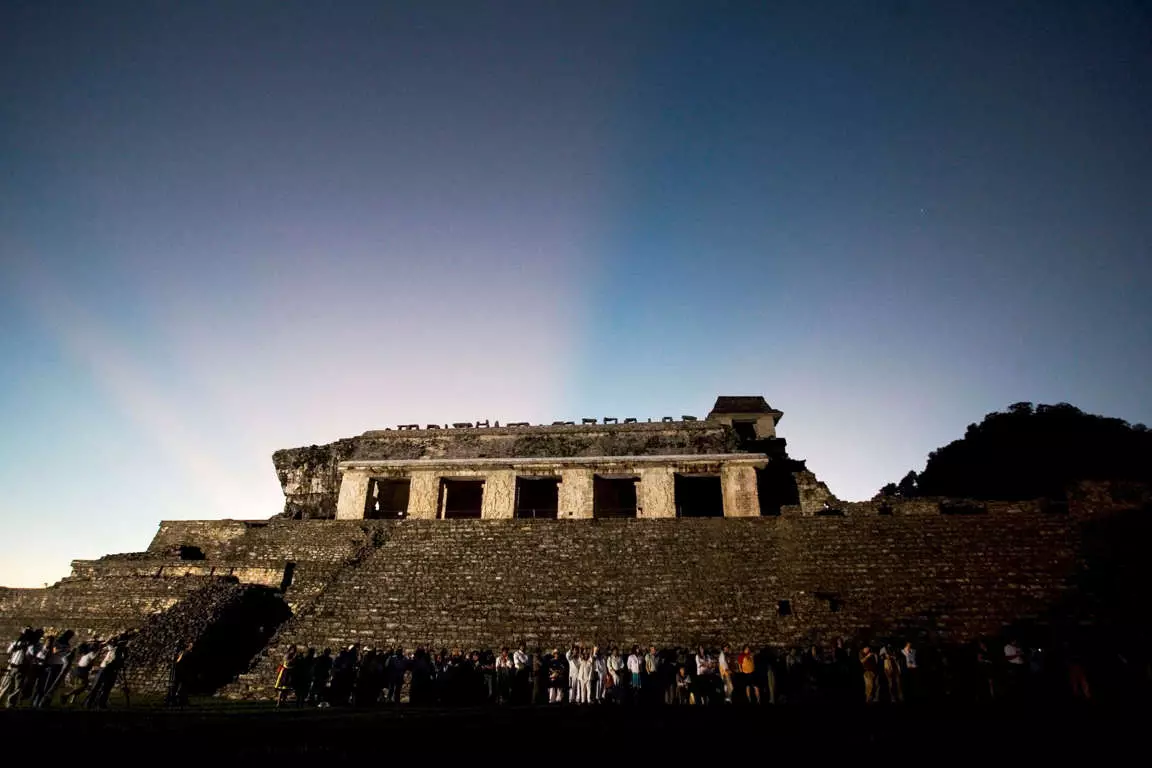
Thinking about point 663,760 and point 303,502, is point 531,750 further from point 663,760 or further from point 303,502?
point 303,502

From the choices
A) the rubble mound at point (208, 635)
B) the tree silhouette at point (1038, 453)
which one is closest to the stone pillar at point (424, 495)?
the rubble mound at point (208, 635)

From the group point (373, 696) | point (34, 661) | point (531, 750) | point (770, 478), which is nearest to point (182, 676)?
point (34, 661)

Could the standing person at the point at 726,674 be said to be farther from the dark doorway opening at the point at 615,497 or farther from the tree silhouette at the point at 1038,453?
the tree silhouette at the point at 1038,453

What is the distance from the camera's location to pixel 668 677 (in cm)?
1049

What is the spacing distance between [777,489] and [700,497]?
3263 mm

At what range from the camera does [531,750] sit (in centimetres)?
527

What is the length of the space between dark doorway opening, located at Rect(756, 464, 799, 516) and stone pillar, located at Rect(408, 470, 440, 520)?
480 inches

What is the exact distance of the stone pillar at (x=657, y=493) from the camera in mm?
20812

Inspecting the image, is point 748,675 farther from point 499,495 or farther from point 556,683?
point 499,495

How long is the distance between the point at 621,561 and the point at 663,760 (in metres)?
10.6

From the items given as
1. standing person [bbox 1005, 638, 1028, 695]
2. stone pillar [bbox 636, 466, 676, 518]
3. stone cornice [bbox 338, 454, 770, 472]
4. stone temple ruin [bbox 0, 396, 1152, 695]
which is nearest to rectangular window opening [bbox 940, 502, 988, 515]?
stone temple ruin [bbox 0, 396, 1152, 695]

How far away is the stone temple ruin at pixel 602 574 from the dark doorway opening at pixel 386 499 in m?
0.79

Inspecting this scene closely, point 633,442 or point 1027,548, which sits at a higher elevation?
point 633,442

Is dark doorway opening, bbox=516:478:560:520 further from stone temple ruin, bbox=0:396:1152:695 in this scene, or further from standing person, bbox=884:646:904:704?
standing person, bbox=884:646:904:704
